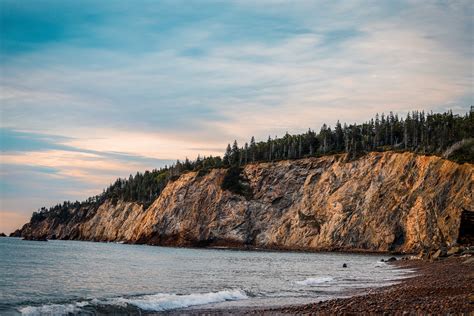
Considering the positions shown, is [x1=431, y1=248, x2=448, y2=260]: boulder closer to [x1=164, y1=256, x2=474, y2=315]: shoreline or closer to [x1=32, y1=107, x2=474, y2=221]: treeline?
[x1=164, y1=256, x2=474, y2=315]: shoreline

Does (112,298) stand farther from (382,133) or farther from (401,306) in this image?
(382,133)

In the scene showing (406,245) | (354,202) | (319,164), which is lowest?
(406,245)

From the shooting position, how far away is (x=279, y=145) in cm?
16488

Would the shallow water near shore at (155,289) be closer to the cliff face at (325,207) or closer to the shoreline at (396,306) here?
the shoreline at (396,306)

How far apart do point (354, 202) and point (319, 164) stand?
64.7ft

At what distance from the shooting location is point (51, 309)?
2370 cm

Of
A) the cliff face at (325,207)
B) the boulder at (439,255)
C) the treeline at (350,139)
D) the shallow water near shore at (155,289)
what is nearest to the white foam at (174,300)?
the shallow water near shore at (155,289)

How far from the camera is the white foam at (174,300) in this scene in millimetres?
25875

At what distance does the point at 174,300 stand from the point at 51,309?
674 centimetres

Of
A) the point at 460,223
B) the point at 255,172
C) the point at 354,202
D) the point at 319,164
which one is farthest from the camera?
the point at 255,172

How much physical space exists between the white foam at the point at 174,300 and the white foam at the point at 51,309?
7.95ft

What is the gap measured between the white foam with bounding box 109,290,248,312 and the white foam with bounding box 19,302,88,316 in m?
2.42

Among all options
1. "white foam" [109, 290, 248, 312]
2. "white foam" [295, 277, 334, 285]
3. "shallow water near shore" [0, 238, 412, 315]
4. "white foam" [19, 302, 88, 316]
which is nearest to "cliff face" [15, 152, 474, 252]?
"white foam" [295, 277, 334, 285]

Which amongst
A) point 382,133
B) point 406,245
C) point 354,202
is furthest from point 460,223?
point 382,133
